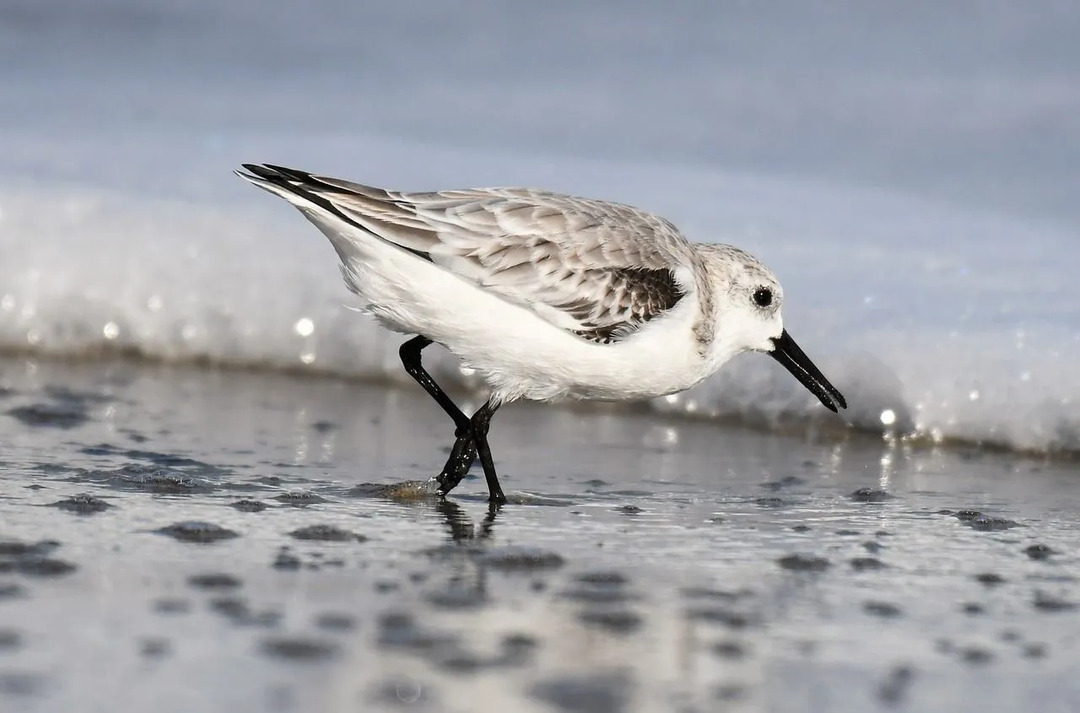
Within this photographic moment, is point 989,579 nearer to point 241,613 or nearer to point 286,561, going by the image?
point 286,561

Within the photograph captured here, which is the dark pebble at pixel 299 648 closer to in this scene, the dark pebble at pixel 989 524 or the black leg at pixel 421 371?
the black leg at pixel 421 371

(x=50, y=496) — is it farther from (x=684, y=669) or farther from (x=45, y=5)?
(x=45, y=5)

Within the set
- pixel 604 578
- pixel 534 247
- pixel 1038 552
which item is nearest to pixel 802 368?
pixel 534 247

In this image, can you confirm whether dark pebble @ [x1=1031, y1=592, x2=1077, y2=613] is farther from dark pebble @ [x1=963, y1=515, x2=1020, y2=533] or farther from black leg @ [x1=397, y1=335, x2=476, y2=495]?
black leg @ [x1=397, y1=335, x2=476, y2=495]

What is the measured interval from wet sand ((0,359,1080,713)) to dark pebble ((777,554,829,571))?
13 mm

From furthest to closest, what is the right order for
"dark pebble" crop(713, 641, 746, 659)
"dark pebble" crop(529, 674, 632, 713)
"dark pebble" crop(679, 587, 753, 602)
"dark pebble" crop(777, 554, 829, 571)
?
"dark pebble" crop(777, 554, 829, 571), "dark pebble" crop(679, 587, 753, 602), "dark pebble" crop(713, 641, 746, 659), "dark pebble" crop(529, 674, 632, 713)

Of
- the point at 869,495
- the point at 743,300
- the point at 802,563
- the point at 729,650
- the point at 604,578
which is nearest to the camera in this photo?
the point at 729,650

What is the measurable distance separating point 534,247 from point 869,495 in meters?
1.53

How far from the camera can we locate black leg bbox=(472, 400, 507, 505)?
5.36 m

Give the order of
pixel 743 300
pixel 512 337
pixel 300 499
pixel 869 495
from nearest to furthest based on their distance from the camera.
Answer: pixel 300 499
pixel 512 337
pixel 869 495
pixel 743 300

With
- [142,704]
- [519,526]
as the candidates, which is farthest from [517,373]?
[142,704]

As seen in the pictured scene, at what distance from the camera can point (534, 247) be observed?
5309 millimetres

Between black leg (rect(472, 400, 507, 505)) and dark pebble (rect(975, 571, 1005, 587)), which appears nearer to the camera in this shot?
dark pebble (rect(975, 571, 1005, 587))

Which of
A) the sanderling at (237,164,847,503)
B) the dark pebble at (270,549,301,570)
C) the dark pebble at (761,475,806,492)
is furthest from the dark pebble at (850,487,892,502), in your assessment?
the dark pebble at (270,549,301,570)
